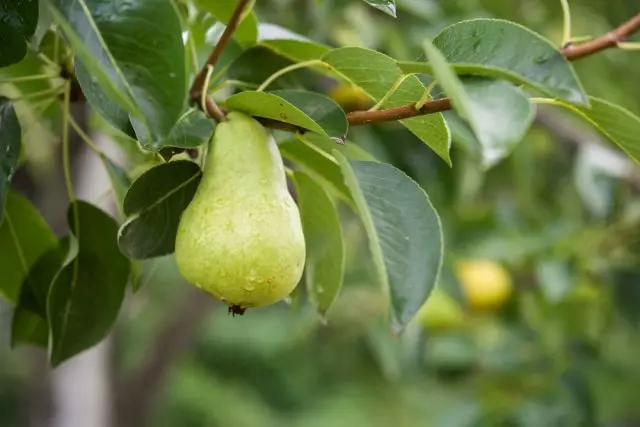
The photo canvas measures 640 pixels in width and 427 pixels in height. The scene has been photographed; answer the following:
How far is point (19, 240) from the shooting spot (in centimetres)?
48

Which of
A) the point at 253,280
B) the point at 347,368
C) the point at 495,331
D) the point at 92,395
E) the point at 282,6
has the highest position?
the point at 253,280

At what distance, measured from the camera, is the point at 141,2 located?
1.06 ft

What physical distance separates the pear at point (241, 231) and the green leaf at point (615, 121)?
0.13 meters

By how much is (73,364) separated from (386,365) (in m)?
0.52

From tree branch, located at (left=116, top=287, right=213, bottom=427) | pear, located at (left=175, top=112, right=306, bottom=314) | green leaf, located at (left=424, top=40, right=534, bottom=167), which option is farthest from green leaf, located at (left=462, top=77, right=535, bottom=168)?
tree branch, located at (left=116, top=287, right=213, bottom=427)

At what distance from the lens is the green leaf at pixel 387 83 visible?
367 mm

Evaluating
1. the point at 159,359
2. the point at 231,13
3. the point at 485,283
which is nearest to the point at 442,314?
the point at 485,283

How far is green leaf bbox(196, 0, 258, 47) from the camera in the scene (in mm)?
448

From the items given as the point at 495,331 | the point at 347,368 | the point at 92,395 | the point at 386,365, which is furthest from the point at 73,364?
the point at 347,368

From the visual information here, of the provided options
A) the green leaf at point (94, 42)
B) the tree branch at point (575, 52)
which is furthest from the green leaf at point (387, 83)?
the green leaf at point (94, 42)

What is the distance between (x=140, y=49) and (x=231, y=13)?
14 centimetres

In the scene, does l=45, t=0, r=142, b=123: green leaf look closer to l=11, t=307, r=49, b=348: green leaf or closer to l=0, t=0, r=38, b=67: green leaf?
l=0, t=0, r=38, b=67: green leaf

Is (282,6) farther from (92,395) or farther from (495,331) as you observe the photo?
(92,395)

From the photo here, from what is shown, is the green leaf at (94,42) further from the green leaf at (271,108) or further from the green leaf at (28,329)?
the green leaf at (28,329)
